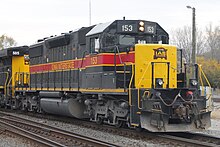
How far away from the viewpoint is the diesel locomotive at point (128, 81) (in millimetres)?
9898

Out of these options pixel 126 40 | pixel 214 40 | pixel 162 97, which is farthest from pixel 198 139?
pixel 214 40

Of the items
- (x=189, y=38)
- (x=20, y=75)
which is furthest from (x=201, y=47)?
(x=20, y=75)

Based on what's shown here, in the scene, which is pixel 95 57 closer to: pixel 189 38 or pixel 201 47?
pixel 189 38

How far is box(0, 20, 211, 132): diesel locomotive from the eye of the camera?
9898 mm

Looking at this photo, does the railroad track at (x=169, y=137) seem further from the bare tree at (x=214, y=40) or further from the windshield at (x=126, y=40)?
the bare tree at (x=214, y=40)

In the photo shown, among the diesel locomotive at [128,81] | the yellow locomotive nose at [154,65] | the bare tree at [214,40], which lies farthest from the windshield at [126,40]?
the bare tree at [214,40]

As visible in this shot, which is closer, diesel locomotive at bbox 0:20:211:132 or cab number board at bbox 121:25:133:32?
diesel locomotive at bbox 0:20:211:132

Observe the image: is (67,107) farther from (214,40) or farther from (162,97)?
(214,40)

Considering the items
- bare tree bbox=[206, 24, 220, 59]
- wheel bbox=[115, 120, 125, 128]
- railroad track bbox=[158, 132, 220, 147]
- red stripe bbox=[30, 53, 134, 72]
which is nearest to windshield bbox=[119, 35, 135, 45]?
red stripe bbox=[30, 53, 134, 72]

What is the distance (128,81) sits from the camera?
1099 centimetres

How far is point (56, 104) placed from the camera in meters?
14.8

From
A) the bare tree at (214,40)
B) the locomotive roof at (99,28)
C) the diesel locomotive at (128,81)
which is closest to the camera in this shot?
the diesel locomotive at (128,81)

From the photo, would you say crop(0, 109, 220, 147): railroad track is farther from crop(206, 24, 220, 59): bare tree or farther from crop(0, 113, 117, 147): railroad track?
crop(206, 24, 220, 59): bare tree

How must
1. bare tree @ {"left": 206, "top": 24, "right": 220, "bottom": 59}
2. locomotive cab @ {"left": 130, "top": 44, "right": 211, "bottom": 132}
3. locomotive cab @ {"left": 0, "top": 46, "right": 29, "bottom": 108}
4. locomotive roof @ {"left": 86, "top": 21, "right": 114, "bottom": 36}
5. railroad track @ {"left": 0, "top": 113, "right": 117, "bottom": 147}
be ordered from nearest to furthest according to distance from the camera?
railroad track @ {"left": 0, "top": 113, "right": 117, "bottom": 147} < locomotive cab @ {"left": 130, "top": 44, "right": 211, "bottom": 132} < locomotive roof @ {"left": 86, "top": 21, "right": 114, "bottom": 36} < locomotive cab @ {"left": 0, "top": 46, "right": 29, "bottom": 108} < bare tree @ {"left": 206, "top": 24, "right": 220, "bottom": 59}
